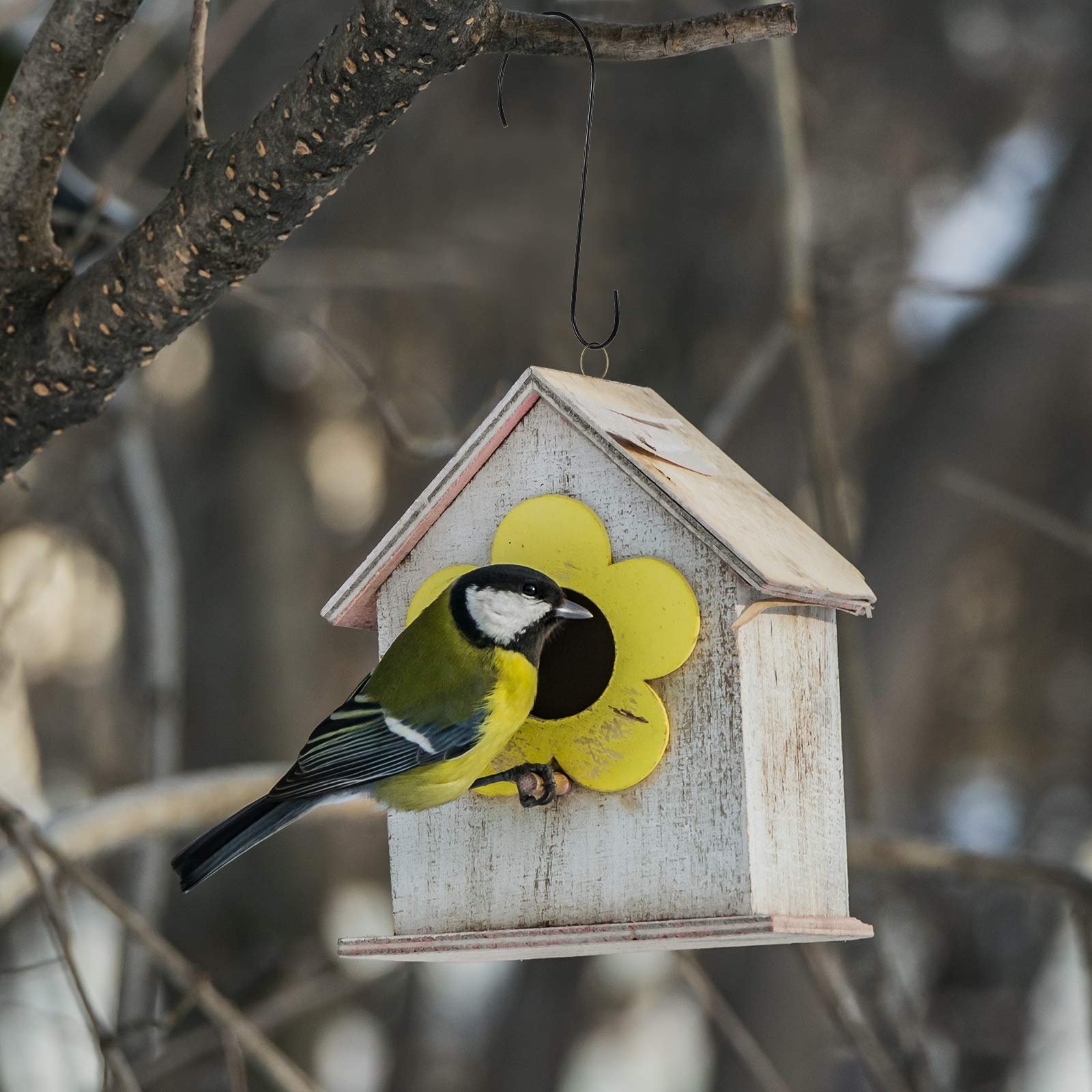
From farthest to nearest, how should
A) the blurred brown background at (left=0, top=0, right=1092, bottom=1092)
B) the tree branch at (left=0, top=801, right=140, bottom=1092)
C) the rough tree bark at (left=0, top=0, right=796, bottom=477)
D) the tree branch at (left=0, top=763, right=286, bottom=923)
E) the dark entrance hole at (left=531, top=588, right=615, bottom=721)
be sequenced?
1. the blurred brown background at (left=0, top=0, right=1092, bottom=1092)
2. the tree branch at (left=0, top=763, right=286, bottom=923)
3. the dark entrance hole at (left=531, top=588, right=615, bottom=721)
4. the tree branch at (left=0, top=801, right=140, bottom=1092)
5. the rough tree bark at (left=0, top=0, right=796, bottom=477)

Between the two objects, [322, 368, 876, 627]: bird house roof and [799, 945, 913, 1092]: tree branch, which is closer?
[322, 368, 876, 627]: bird house roof

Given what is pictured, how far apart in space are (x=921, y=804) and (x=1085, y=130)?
3.88m

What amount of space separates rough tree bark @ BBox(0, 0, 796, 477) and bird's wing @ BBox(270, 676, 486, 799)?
55 centimetres

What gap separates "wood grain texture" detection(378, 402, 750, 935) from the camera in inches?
74.0

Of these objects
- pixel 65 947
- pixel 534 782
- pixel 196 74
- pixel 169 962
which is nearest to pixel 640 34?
pixel 196 74

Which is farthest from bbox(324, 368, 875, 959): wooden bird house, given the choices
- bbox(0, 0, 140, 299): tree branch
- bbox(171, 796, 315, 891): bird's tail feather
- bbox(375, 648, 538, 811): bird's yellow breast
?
bbox(0, 0, 140, 299): tree branch

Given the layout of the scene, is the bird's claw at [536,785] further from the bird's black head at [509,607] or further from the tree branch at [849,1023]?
the tree branch at [849,1023]

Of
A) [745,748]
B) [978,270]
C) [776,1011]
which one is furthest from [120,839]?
[978,270]

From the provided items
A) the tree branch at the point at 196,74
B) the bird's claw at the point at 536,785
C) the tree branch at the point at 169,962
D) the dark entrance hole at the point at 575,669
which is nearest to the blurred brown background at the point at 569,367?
the tree branch at the point at 169,962

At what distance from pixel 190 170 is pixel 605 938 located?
1079 mm

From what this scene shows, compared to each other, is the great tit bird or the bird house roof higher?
the bird house roof

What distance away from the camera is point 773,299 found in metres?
5.96

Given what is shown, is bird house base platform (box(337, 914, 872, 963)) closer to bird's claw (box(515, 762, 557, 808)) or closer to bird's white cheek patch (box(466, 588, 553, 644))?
bird's claw (box(515, 762, 557, 808))

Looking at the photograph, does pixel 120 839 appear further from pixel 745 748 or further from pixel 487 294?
pixel 487 294
